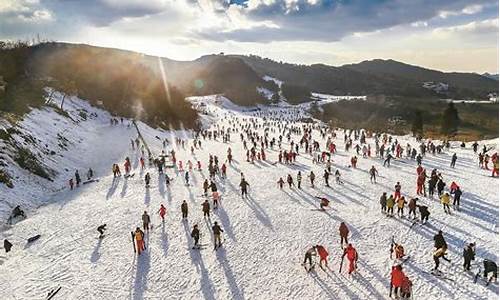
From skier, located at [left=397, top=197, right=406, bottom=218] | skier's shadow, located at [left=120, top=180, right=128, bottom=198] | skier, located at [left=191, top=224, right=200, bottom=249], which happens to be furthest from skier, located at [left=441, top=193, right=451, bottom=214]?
skier's shadow, located at [left=120, top=180, right=128, bottom=198]

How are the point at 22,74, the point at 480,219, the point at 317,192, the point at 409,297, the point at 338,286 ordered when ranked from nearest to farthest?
the point at 409,297 < the point at 338,286 < the point at 480,219 < the point at 317,192 < the point at 22,74

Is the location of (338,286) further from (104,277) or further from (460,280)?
(104,277)

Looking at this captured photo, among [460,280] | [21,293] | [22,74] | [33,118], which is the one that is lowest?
[21,293]

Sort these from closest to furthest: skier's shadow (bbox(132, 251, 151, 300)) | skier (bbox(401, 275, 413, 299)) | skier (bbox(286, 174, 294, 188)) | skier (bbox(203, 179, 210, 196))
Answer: skier (bbox(401, 275, 413, 299)) < skier's shadow (bbox(132, 251, 151, 300)) < skier (bbox(203, 179, 210, 196)) < skier (bbox(286, 174, 294, 188))

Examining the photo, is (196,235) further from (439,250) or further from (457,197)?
(457,197)

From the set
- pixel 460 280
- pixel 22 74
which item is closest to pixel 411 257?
pixel 460 280

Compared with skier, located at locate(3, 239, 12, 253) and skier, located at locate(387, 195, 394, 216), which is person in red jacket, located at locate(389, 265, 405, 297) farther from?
skier, located at locate(3, 239, 12, 253)

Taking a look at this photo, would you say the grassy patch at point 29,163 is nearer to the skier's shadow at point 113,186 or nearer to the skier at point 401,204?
the skier's shadow at point 113,186

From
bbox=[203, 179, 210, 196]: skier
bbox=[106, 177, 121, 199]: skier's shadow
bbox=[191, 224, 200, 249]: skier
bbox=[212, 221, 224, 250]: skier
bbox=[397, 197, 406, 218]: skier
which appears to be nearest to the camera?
bbox=[212, 221, 224, 250]: skier

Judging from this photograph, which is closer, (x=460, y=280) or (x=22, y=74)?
(x=460, y=280)
